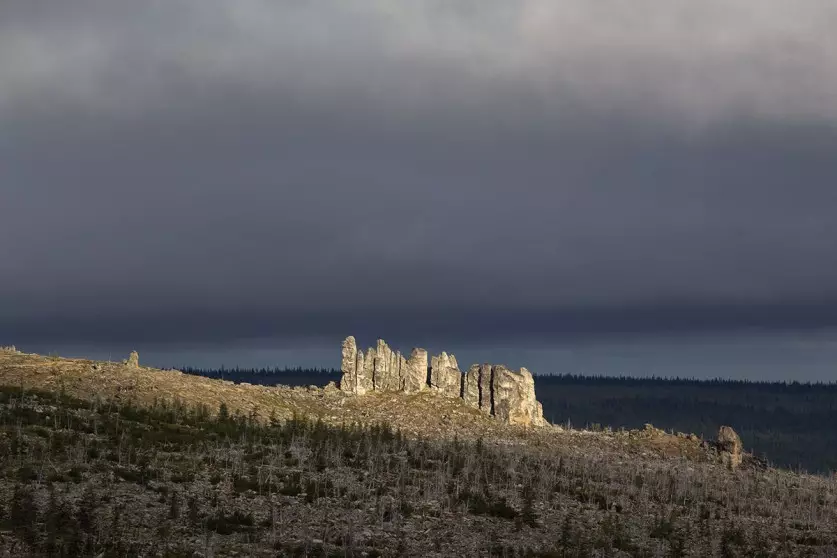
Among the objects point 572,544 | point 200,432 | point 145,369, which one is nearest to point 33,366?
point 145,369

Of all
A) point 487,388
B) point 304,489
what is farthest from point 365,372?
point 304,489

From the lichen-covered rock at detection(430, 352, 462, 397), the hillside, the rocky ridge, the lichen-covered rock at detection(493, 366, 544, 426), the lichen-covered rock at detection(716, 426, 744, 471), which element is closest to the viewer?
the hillside

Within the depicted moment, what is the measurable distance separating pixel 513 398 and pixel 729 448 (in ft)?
125

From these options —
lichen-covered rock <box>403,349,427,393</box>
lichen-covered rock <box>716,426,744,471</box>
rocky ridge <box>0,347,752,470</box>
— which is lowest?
lichen-covered rock <box>716,426,744,471</box>

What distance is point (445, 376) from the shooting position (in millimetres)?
176375

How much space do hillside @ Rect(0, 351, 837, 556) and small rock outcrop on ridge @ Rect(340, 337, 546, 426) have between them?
37043mm

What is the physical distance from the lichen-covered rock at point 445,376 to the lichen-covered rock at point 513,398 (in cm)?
799

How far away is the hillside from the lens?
53.8m

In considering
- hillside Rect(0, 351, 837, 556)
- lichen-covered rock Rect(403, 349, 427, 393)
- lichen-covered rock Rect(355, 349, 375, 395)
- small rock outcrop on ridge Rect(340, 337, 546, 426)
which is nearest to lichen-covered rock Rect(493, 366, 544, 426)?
small rock outcrop on ridge Rect(340, 337, 546, 426)

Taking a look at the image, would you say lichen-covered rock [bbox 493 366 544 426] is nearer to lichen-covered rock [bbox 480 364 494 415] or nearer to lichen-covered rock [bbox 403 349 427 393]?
lichen-covered rock [bbox 480 364 494 415]

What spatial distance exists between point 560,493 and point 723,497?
24412 mm

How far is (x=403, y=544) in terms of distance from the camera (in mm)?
54781

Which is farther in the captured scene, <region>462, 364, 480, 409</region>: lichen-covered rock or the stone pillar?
<region>462, 364, 480, 409</region>: lichen-covered rock

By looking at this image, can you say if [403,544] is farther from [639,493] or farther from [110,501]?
[639,493]
